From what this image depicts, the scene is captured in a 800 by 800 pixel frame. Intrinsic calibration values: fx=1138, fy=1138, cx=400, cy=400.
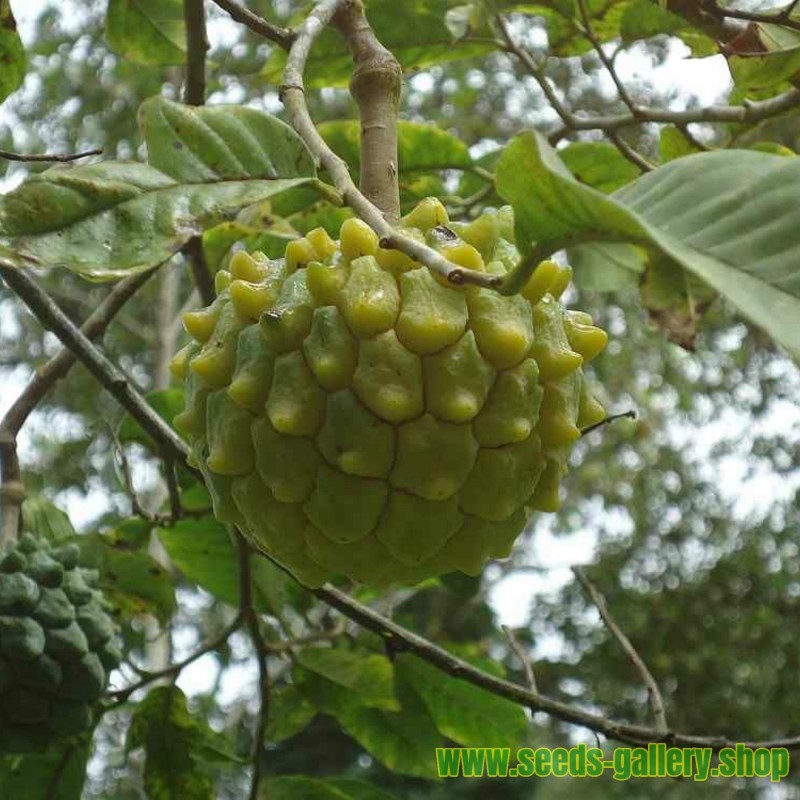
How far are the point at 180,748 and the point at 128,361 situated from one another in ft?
18.5

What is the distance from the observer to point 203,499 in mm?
1939

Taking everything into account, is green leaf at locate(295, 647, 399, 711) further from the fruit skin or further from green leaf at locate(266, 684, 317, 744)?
the fruit skin

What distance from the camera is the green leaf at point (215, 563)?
194cm

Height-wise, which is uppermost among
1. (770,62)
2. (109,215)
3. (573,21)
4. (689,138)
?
(573,21)

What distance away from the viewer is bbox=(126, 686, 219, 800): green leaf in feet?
6.41

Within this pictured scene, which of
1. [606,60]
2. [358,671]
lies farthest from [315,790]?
[606,60]

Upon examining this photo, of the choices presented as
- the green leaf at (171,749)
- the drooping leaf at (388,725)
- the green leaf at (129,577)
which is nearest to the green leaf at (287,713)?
the drooping leaf at (388,725)

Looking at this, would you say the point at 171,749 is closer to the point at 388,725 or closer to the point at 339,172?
the point at 388,725

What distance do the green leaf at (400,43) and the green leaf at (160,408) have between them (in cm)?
58

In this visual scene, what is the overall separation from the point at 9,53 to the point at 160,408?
2.24ft

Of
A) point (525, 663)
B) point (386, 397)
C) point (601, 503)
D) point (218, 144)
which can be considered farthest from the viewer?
point (601, 503)

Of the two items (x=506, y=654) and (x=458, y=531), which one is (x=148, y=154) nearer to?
(x=458, y=531)

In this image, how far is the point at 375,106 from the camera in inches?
44.9

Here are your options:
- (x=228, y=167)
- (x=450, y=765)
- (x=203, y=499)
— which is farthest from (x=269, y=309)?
(x=450, y=765)
